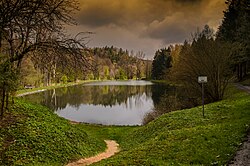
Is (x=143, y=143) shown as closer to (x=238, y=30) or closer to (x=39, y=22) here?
(x=39, y=22)

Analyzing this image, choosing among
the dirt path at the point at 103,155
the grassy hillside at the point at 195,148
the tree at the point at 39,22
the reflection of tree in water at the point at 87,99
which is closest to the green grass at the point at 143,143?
the grassy hillside at the point at 195,148

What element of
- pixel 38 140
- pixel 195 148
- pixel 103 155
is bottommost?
pixel 103 155

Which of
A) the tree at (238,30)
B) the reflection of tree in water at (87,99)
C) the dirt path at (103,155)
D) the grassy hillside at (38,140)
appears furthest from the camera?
the reflection of tree in water at (87,99)

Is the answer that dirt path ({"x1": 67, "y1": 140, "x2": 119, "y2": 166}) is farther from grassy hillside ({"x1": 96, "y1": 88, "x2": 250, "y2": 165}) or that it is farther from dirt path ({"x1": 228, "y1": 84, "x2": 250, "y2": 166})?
dirt path ({"x1": 228, "y1": 84, "x2": 250, "y2": 166})

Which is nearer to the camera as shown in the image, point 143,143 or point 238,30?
point 143,143

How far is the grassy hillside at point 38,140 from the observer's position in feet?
42.8

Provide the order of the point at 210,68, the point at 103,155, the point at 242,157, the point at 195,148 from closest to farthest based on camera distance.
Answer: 1. the point at 242,157
2. the point at 195,148
3. the point at 103,155
4. the point at 210,68

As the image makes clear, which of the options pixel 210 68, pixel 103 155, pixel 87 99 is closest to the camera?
pixel 103 155

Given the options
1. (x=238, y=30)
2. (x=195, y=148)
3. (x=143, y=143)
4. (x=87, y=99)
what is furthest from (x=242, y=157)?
(x=87, y=99)

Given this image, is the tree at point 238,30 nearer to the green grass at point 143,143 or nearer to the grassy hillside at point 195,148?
the green grass at point 143,143

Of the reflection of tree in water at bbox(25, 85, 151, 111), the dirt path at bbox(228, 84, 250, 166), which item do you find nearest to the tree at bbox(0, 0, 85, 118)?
the dirt path at bbox(228, 84, 250, 166)

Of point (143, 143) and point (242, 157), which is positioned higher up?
point (242, 157)

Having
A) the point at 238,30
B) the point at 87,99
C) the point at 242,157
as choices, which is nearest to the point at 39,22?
the point at 242,157

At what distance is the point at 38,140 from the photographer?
1444 centimetres
